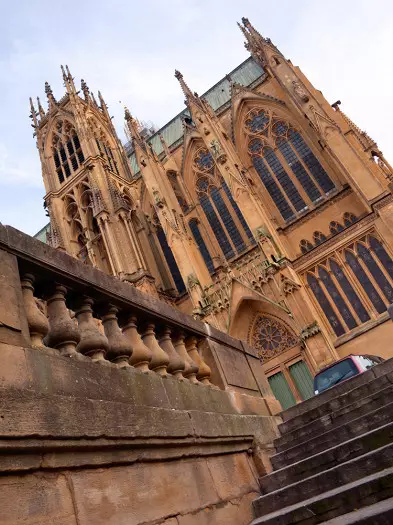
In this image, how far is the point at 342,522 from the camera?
2811 millimetres

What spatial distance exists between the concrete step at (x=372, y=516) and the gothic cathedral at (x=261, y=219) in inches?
493

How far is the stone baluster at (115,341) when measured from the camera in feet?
11.6

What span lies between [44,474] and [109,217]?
21.8 metres

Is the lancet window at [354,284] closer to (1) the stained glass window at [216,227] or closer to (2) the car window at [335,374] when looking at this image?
(1) the stained glass window at [216,227]

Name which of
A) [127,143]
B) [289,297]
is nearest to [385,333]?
[289,297]

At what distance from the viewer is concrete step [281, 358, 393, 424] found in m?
5.71

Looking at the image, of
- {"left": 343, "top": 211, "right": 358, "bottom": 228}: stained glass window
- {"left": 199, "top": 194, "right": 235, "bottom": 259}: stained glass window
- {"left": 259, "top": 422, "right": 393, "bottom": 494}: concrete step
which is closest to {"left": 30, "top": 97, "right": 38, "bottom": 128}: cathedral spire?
{"left": 199, "top": 194, "right": 235, "bottom": 259}: stained glass window

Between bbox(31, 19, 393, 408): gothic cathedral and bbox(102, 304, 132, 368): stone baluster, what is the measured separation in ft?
41.4

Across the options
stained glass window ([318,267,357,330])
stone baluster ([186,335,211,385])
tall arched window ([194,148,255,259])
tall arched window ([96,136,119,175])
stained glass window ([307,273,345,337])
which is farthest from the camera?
tall arched window ([96,136,119,175])

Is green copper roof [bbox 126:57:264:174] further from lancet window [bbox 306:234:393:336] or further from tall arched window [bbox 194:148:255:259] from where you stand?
lancet window [bbox 306:234:393:336]

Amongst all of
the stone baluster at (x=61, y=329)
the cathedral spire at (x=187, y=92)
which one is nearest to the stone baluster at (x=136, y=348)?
the stone baluster at (x=61, y=329)

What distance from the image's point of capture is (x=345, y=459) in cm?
392

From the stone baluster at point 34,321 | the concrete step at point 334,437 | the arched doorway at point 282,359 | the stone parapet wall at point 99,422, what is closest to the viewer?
the stone parapet wall at point 99,422

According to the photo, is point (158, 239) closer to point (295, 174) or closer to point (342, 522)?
point (295, 174)
